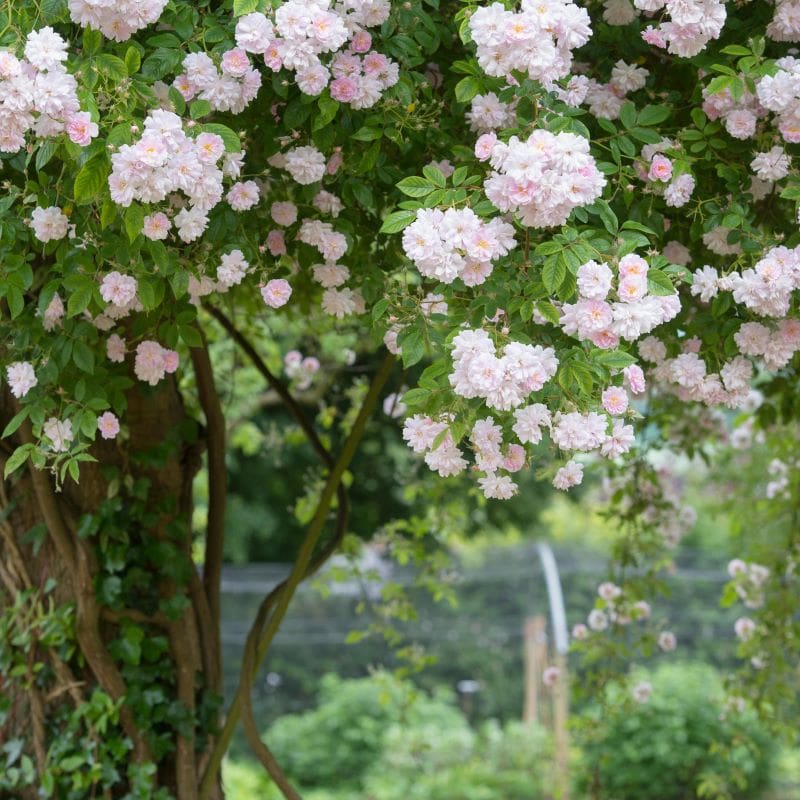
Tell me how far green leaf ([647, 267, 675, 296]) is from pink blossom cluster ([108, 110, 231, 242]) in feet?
1.75

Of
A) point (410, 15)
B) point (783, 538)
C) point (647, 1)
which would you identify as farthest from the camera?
point (783, 538)

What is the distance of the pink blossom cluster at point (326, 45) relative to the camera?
4.55 feet

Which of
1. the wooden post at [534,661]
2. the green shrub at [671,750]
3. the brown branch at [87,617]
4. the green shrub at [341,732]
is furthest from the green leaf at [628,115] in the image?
the green shrub at [341,732]

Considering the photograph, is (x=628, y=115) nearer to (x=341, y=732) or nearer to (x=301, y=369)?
(x=301, y=369)

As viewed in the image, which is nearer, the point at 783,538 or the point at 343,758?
the point at 783,538

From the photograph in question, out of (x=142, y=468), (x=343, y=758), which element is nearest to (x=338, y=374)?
(x=142, y=468)

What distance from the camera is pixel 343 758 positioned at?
673cm

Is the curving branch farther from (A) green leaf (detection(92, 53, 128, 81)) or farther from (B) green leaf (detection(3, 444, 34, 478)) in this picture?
(A) green leaf (detection(92, 53, 128, 81))

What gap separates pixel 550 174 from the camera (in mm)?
1322

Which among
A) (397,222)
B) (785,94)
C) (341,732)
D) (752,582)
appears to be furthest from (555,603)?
(397,222)

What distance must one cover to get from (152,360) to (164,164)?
0.48 metres

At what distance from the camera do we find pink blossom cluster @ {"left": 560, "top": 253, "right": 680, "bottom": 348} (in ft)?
4.45

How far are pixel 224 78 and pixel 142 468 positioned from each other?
3.35 feet

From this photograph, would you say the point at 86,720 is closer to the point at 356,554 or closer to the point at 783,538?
the point at 356,554
